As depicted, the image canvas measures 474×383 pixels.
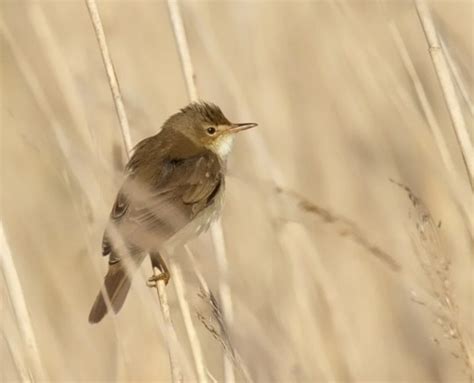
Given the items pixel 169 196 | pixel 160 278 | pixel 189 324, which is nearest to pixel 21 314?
pixel 189 324

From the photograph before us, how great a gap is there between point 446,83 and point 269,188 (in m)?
0.80

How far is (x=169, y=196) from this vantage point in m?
4.04

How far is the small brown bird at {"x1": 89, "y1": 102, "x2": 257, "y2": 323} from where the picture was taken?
356 centimetres

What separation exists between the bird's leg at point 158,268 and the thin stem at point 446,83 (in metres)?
1.24

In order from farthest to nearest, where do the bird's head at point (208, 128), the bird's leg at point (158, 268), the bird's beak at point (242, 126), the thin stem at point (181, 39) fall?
the bird's head at point (208, 128) < the bird's beak at point (242, 126) < the bird's leg at point (158, 268) < the thin stem at point (181, 39)

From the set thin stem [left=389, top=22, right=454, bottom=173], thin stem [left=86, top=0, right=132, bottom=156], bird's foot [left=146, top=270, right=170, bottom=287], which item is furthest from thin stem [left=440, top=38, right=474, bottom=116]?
bird's foot [left=146, top=270, right=170, bottom=287]

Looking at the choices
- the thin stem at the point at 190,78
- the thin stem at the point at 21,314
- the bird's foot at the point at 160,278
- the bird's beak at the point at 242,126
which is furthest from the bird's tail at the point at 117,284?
the bird's beak at the point at 242,126

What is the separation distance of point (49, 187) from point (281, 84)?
1.55 meters

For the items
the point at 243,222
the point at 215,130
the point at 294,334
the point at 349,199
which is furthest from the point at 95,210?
the point at 349,199

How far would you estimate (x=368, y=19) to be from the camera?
584 cm

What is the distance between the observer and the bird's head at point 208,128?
14.9ft

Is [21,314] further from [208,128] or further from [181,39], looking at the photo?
[208,128]

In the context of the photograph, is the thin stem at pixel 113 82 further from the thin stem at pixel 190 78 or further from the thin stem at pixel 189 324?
the thin stem at pixel 190 78

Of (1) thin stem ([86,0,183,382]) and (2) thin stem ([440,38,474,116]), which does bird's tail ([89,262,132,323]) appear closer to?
(1) thin stem ([86,0,183,382])
